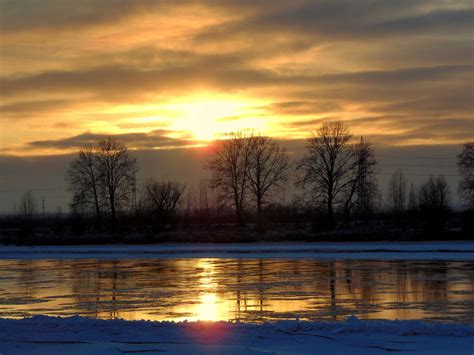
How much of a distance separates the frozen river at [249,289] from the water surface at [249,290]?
0.03 m

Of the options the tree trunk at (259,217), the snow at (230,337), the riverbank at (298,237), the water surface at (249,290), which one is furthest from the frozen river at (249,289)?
the tree trunk at (259,217)

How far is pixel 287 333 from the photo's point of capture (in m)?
12.2

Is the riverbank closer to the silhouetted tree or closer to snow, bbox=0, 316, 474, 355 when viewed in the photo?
the silhouetted tree

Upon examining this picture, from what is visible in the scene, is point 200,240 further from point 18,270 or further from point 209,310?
point 209,310

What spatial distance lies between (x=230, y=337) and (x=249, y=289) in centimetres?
739

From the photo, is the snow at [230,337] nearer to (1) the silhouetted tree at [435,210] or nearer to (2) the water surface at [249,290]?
(2) the water surface at [249,290]

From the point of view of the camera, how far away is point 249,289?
63.2 feet

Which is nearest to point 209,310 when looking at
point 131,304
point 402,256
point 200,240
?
point 131,304

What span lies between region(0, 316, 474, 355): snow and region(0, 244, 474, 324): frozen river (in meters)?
1.72

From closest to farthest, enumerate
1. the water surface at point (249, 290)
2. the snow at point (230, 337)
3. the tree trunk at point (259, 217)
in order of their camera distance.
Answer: the snow at point (230, 337), the water surface at point (249, 290), the tree trunk at point (259, 217)

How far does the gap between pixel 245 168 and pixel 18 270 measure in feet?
174

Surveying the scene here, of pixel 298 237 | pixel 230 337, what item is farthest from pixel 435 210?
pixel 230 337

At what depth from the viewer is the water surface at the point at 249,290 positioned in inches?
599

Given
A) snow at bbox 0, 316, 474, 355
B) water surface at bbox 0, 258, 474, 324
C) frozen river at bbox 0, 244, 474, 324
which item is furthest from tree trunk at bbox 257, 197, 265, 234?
snow at bbox 0, 316, 474, 355
